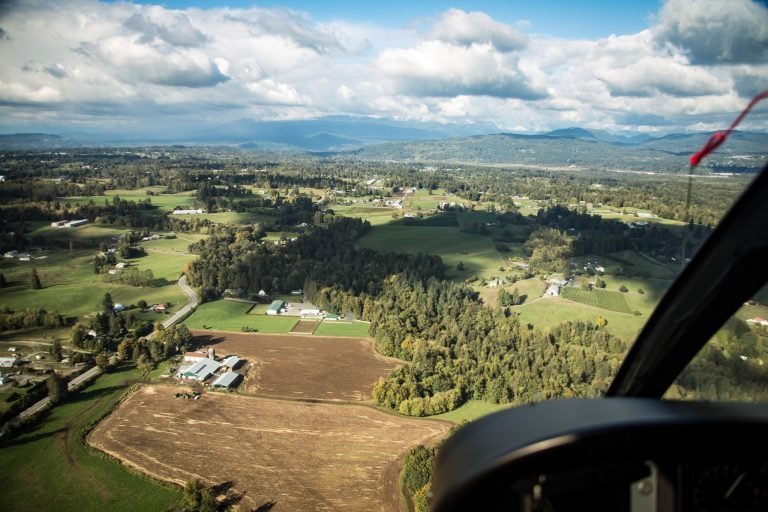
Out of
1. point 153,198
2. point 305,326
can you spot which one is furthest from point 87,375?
point 153,198

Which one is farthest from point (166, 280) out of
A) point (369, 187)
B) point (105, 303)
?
point (369, 187)

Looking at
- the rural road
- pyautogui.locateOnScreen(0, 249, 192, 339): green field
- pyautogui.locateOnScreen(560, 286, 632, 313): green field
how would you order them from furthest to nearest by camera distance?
pyautogui.locateOnScreen(0, 249, 192, 339): green field, pyautogui.locateOnScreen(560, 286, 632, 313): green field, the rural road

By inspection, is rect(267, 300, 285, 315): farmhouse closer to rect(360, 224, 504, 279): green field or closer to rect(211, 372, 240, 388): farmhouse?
rect(211, 372, 240, 388): farmhouse

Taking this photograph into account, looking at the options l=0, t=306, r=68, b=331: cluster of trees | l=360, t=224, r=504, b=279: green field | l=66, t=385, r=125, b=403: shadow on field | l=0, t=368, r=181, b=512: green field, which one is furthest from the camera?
l=360, t=224, r=504, b=279: green field

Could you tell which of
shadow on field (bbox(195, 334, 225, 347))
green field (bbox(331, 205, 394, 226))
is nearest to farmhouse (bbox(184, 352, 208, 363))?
shadow on field (bbox(195, 334, 225, 347))

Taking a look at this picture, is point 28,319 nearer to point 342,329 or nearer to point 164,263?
point 164,263
